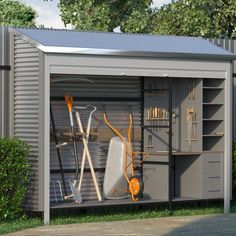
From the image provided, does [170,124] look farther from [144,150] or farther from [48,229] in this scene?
[48,229]

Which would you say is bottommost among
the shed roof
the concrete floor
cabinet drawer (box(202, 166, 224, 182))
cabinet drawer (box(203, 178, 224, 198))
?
the concrete floor

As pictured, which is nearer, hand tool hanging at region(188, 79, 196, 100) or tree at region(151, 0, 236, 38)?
hand tool hanging at region(188, 79, 196, 100)

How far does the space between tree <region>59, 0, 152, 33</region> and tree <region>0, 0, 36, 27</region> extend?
3332 mm

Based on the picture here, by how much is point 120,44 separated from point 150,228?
11.0ft

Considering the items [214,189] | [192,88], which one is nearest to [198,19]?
[192,88]

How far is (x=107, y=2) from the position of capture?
32469 millimetres

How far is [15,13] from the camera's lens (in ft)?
116

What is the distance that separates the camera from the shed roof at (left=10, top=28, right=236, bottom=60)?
1706 centimetres

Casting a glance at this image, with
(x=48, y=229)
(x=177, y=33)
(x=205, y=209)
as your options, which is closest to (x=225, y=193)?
(x=205, y=209)

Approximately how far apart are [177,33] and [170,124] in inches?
545

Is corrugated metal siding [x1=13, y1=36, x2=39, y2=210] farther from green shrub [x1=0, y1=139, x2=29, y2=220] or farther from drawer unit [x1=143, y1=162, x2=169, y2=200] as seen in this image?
drawer unit [x1=143, y1=162, x2=169, y2=200]

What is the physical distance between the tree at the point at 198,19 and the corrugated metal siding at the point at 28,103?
1346 centimetres

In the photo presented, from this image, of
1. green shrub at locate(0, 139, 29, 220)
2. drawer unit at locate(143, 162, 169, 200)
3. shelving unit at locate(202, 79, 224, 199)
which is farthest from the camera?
shelving unit at locate(202, 79, 224, 199)

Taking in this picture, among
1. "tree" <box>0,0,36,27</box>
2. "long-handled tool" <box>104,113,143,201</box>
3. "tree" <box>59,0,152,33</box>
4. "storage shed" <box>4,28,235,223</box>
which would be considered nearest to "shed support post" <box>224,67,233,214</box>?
"storage shed" <box>4,28,235,223</box>
